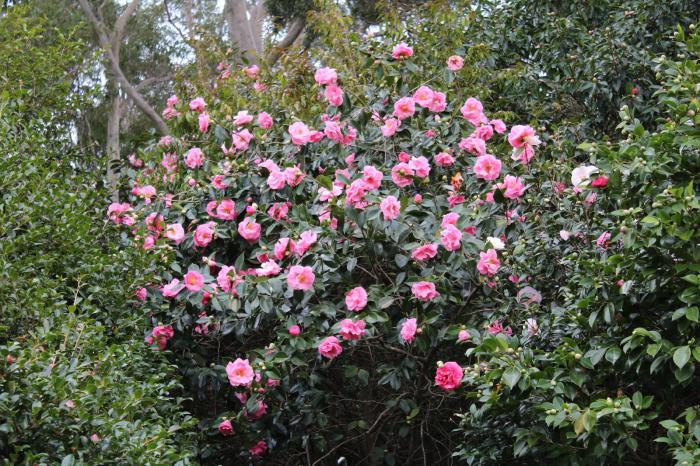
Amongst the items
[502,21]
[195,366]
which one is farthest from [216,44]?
[195,366]

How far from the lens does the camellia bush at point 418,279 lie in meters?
3.24

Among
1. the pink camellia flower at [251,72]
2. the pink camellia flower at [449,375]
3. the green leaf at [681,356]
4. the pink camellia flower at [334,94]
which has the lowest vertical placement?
the pink camellia flower at [449,375]

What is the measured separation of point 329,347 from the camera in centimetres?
389

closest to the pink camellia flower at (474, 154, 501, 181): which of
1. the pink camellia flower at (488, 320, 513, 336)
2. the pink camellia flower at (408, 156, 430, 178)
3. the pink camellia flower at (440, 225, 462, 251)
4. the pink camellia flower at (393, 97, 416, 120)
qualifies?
the pink camellia flower at (408, 156, 430, 178)

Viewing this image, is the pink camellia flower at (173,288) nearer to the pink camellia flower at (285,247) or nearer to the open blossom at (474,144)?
the pink camellia flower at (285,247)

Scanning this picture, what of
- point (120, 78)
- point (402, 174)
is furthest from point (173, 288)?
point (120, 78)

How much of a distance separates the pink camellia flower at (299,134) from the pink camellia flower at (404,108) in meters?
0.46

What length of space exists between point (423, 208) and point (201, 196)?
3.97ft

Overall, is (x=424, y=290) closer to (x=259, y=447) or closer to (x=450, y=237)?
(x=450, y=237)

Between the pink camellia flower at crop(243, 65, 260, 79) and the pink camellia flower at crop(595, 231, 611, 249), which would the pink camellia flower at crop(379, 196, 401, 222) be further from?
the pink camellia flower at crop(243, 65, 260, 79)

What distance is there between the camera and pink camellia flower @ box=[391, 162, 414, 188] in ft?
13.6

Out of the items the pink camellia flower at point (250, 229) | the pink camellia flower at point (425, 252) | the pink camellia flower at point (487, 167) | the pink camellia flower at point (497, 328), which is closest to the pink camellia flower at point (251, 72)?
the pink camellia flower at point (250, 229)

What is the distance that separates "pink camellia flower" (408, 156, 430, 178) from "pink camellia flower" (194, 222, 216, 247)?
3.37 feet

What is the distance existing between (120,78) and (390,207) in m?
11.1
